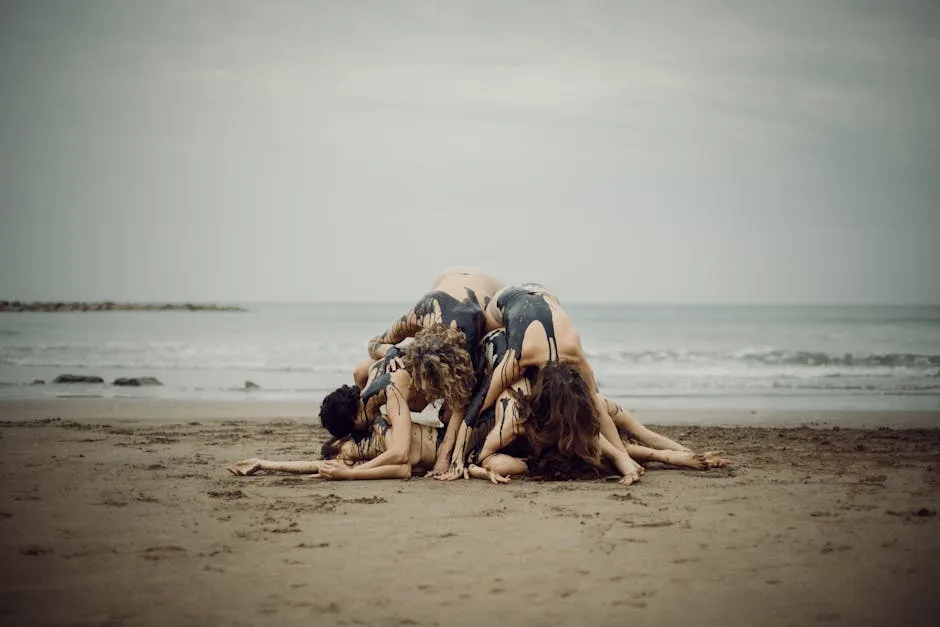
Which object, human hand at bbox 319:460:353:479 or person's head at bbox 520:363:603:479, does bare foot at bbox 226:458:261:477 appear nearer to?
human hand at bbox 319:460:353:479

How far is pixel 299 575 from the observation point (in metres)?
3.79

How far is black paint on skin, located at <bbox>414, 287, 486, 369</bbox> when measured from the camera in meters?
7.00

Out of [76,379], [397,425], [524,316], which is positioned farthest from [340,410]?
[76,379]

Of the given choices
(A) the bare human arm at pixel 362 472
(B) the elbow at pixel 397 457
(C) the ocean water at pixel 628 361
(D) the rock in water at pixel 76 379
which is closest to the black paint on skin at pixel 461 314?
(B) the elbow at pixel 397 457

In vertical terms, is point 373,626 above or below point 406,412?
below

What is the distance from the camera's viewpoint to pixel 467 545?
4316 millimetres

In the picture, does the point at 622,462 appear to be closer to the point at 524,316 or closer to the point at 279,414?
the point at 524,316

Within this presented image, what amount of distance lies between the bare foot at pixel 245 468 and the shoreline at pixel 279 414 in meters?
3.83

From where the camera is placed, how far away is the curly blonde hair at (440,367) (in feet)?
20.7

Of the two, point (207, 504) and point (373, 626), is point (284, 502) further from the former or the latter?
point (373, 626)

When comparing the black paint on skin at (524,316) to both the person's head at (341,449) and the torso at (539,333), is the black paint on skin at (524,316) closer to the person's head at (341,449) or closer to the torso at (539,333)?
the torso at (539,333)

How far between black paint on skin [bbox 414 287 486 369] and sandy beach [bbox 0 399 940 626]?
1.40 m

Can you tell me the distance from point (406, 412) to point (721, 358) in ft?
61.3

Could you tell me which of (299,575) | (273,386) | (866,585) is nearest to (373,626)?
(299,575)
